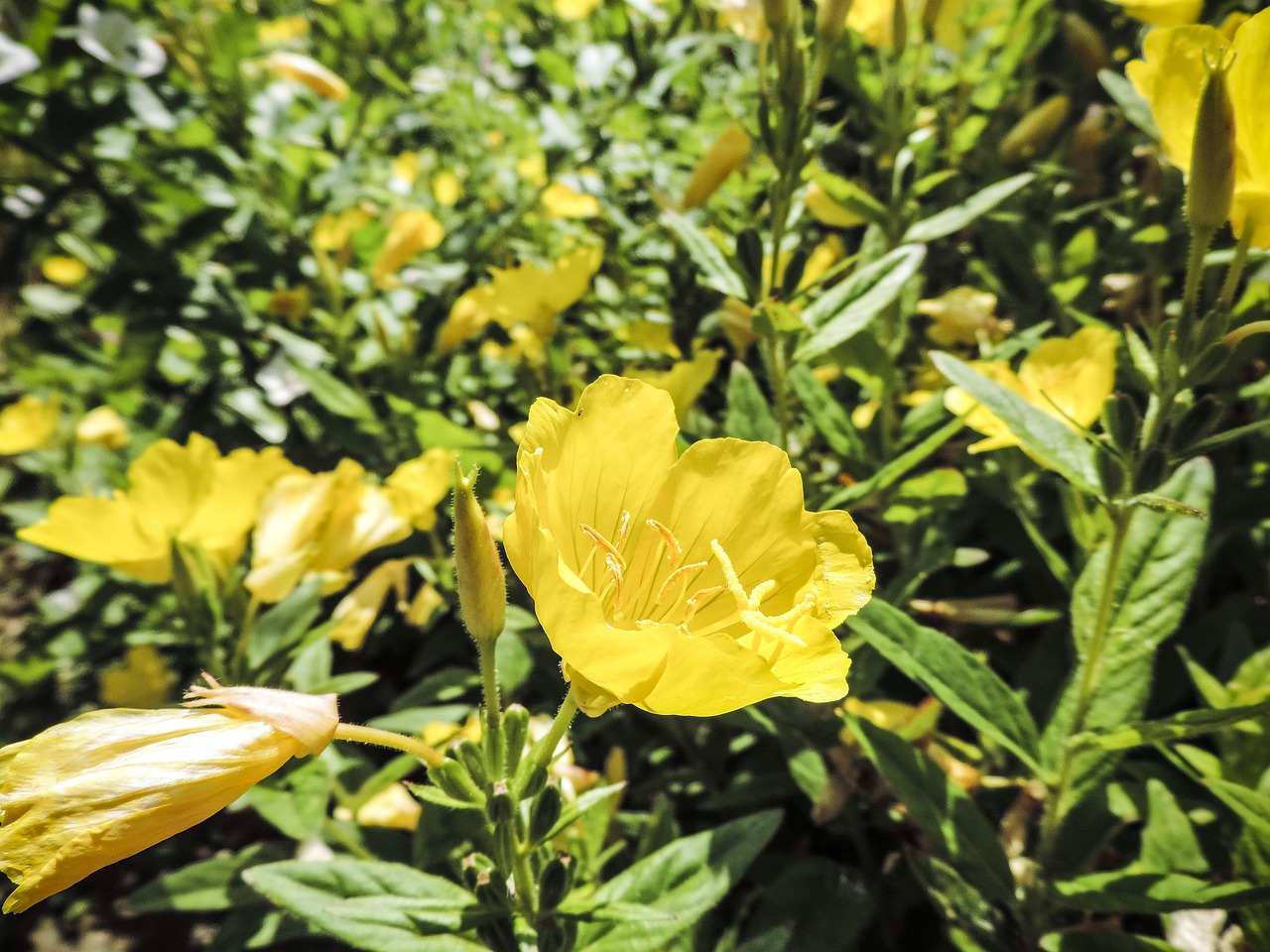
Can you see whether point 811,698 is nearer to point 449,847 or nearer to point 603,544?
point 603,544

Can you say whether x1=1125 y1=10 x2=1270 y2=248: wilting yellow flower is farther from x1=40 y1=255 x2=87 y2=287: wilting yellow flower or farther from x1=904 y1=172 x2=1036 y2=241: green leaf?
x1=40 y1=255 x2=87 y2=287: wilting yellow flower

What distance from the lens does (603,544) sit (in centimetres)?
80

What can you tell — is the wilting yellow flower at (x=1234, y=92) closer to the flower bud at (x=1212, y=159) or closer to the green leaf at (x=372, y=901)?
the flower bud at (x=1212, y=159)

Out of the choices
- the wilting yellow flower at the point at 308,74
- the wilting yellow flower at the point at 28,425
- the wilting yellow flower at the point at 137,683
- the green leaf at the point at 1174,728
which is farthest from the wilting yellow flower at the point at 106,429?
the green leaf at the point at 1174,728

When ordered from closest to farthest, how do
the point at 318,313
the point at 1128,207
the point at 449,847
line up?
the point at 449,847, the point at 1128,207, the point at 318,313

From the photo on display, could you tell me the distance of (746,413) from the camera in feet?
3.98

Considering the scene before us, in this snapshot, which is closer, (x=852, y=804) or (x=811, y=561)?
(x=811, y=561)

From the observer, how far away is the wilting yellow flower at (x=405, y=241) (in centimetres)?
203

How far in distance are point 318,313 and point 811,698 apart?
1.72 metres

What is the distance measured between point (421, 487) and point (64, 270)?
254 cm

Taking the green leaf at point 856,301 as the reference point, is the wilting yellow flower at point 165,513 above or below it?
below

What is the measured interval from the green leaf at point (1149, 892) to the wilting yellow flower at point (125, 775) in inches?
38.6

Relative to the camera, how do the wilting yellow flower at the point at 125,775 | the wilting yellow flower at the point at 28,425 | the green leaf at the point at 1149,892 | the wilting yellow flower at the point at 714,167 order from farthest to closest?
the wilting yellow flower at the point at 28,425
the wilting yellow flower at the point at 714,167
the green leaf at the point at 1149,892
the wilting yellow flower at the point at 125,775

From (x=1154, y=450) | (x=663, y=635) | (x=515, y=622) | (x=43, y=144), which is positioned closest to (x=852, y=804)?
(x=515, y=622)
